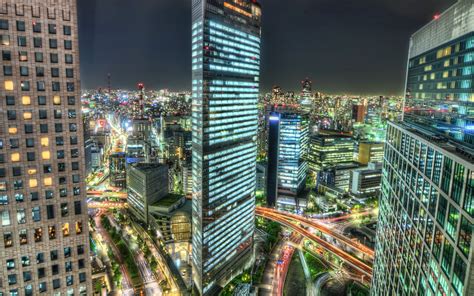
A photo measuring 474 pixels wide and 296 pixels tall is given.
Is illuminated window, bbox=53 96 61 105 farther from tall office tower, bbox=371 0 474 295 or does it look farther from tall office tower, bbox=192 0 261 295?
tall office tower, bbox=371 0 474 295

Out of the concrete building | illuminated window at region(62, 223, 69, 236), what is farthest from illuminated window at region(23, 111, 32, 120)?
the concrete building

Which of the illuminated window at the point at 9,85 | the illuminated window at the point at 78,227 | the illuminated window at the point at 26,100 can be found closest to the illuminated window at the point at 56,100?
the illuminated window at the point at 26,100

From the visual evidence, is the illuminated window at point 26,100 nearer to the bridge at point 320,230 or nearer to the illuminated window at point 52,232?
the illuminated window at point 52,232

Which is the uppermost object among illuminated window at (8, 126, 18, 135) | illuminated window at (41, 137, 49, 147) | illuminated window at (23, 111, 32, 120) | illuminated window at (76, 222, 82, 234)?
illuminated window at (23, 111, 32, 120)

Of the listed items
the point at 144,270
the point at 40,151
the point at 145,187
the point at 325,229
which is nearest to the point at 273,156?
the point at 325,229

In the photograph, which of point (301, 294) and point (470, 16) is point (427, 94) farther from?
point (301, 294)

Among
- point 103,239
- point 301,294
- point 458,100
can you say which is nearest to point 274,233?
point 301,294
